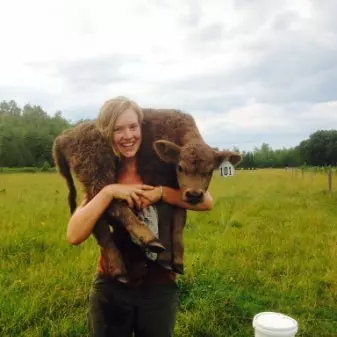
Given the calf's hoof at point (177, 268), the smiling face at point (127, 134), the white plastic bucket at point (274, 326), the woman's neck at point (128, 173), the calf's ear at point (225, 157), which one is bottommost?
the white plastic bucket at point (274, 326)

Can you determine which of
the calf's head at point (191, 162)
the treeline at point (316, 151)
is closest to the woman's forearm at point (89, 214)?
the calf's head at point (191, 162)

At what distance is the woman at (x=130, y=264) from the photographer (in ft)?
8.42

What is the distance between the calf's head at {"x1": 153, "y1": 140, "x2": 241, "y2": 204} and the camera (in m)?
2.64

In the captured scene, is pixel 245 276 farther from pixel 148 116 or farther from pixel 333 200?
pixel 333 200

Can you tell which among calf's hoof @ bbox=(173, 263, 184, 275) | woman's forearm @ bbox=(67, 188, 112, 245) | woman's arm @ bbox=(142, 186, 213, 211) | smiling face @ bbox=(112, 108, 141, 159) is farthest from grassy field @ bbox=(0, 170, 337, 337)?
A: smiling face @ bbox=(112, 108, 141, 159)

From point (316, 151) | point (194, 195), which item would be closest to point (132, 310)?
point (194, 195)

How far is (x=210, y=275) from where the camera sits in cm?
584

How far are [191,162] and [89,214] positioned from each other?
717 mm

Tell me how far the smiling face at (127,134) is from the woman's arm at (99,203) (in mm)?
247

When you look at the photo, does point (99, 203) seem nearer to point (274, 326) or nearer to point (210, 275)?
point (274, 326)

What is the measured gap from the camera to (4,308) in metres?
4.60

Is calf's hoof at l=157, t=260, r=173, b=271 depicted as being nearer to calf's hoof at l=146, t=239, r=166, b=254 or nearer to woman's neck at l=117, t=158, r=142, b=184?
calf's hoof at l=146, t=239, r=166, b=254

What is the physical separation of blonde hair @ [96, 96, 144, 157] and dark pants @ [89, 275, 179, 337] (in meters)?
0.87

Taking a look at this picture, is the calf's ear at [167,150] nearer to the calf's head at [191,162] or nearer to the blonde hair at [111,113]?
the calf's head at [191,162]
